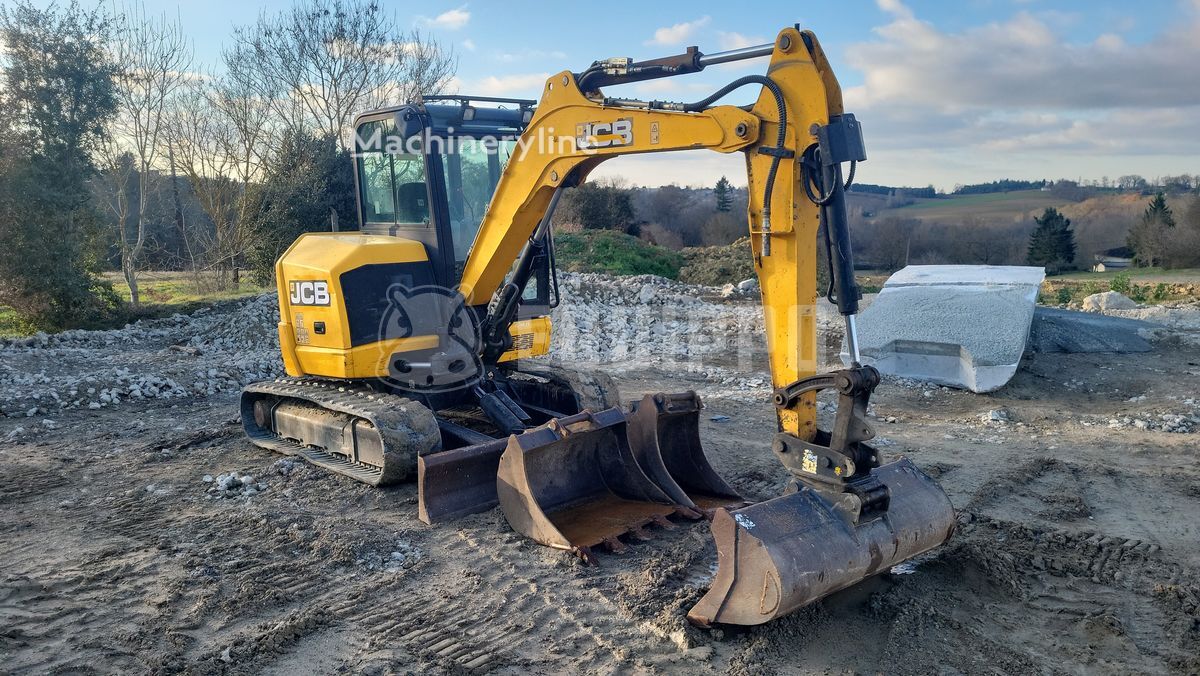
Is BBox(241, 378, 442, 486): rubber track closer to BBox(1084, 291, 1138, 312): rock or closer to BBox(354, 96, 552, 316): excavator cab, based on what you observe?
BBox(354, 96, 552, 316): excavator cab

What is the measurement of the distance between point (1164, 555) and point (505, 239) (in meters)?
4.47

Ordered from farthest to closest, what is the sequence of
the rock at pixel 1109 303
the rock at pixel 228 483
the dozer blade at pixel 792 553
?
the rock at pixel 1109 303 → the rock at pixel 228 483 → the dozer blade at pixel 792 553

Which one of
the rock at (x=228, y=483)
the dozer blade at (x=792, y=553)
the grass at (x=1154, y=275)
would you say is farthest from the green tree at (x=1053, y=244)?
the rock at (x=228, y=483)

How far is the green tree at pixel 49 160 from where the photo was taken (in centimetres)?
1329

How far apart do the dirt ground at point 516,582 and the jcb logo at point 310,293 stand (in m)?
1.28

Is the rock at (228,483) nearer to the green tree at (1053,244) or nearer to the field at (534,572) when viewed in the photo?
the field at (534,572)

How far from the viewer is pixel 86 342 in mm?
12969

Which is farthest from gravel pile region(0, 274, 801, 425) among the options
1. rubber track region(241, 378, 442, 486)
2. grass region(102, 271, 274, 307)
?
rubber track region(241, 378, 442, 486)

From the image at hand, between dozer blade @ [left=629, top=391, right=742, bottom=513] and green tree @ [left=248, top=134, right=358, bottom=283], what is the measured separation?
14811 mm

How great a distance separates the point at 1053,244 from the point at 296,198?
23484 mm

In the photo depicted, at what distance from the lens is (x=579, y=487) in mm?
5496

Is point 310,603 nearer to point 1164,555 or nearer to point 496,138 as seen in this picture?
point 496,138

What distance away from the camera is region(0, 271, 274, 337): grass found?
15289 millimetres

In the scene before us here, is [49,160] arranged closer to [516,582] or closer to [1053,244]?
[516,582]
